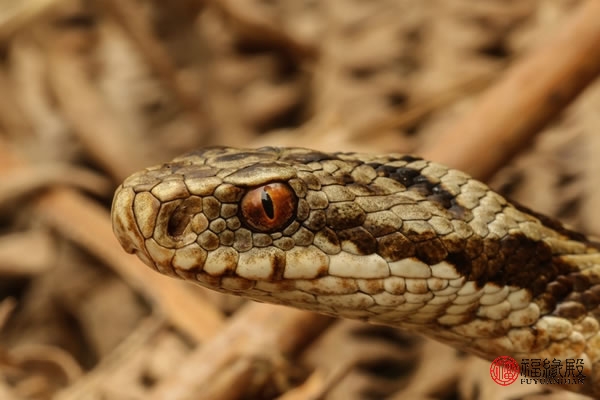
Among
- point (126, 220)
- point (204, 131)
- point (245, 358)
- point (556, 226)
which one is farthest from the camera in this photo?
point (204, 131)

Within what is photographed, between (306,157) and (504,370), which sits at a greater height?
(306,157)

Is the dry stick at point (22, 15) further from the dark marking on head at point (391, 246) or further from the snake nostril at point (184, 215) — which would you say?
the dark marking on head at point (391, 246)

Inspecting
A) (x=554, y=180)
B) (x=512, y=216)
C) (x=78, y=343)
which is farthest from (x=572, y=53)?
(x=78, y=343)

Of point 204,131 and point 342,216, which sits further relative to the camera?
point 204,131

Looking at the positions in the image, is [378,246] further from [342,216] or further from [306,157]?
[306,157]

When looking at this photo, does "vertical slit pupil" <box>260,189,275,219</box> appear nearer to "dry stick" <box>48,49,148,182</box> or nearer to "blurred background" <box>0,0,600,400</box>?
"blurred background" <box>0,0,600,400</box>

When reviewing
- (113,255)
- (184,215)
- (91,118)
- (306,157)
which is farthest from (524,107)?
(91,118)

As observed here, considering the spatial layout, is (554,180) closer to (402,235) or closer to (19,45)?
(402,235)

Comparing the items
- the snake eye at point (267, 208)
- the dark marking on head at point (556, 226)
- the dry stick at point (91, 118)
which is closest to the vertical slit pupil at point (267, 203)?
the snake eye at point (267, 208)
